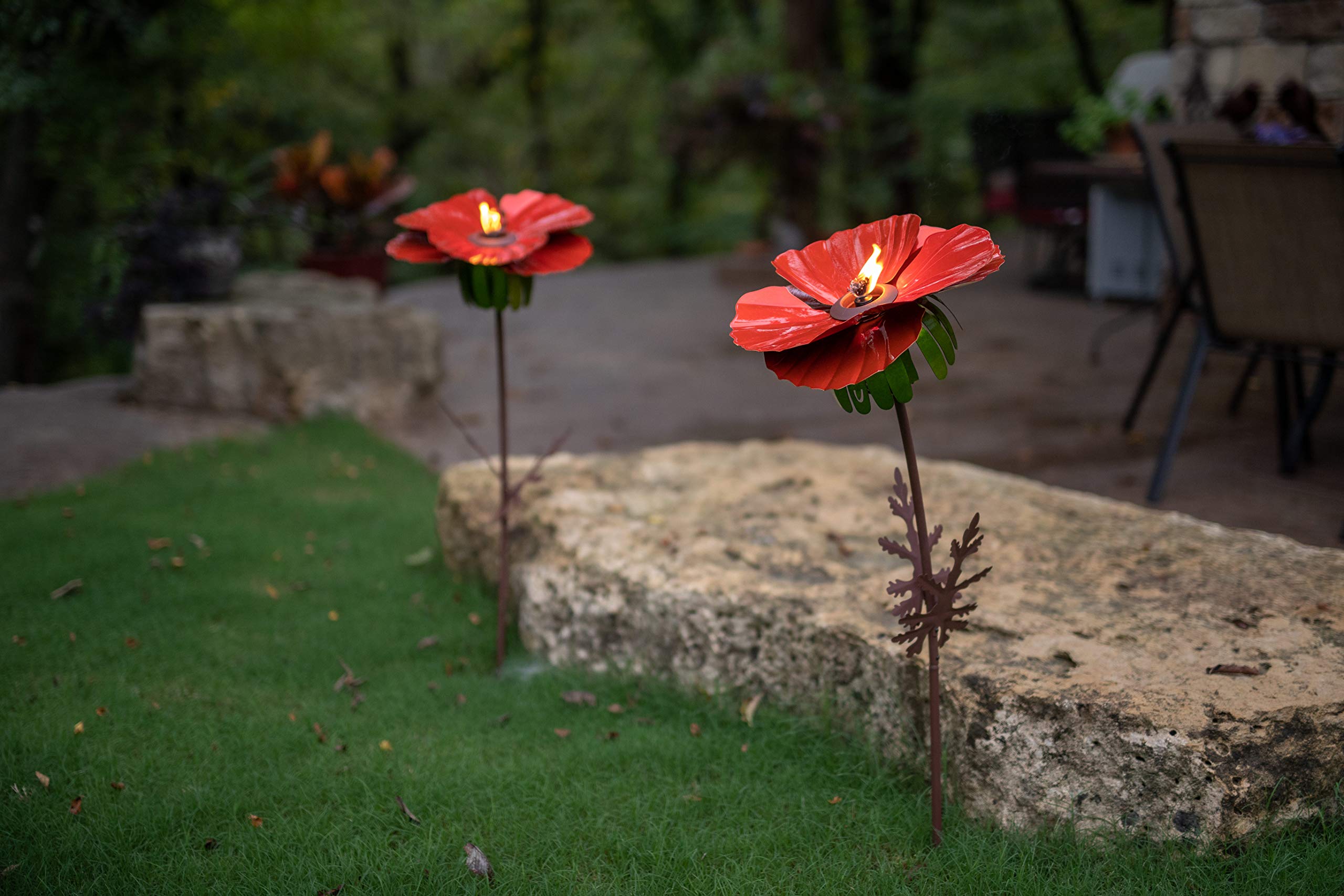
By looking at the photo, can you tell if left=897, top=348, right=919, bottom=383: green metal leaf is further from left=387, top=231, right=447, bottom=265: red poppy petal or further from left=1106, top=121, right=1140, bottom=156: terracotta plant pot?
left=1106, top=121, right=1140, bottom=156: terracotta plant pot

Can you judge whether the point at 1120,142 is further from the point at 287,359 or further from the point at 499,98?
the point at 499,98

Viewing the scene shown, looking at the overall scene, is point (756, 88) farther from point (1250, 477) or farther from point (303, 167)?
point (1250, 477)

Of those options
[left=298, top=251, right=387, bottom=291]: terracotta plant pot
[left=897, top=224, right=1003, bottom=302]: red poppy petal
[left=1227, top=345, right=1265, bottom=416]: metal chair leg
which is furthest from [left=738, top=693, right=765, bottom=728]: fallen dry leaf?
[left=298, top=251, right=387, bottom=291]: terracotta plant pot

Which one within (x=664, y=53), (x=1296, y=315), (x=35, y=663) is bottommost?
(x=35, y=663)

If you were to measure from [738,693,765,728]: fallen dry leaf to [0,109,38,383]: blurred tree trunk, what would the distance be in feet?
16.6

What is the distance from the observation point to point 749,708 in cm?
207

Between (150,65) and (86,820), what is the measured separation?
17.0ft

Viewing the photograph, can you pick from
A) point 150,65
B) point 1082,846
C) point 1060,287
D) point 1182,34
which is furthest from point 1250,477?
point 150,65

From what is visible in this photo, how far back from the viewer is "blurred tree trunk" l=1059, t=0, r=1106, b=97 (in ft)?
28.1

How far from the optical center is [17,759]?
1.89 meters

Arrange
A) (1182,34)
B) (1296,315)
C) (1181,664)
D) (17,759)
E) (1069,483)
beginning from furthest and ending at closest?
(1182,34) → (1069,483) → (1296,315) → (17,759) → (1181,664)

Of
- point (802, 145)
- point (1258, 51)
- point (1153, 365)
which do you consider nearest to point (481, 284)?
point (1153, 365)

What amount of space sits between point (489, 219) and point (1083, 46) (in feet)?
27.3

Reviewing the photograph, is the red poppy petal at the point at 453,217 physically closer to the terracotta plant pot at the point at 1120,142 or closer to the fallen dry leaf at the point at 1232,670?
the fallen dry leaf at the point at 1232,670
